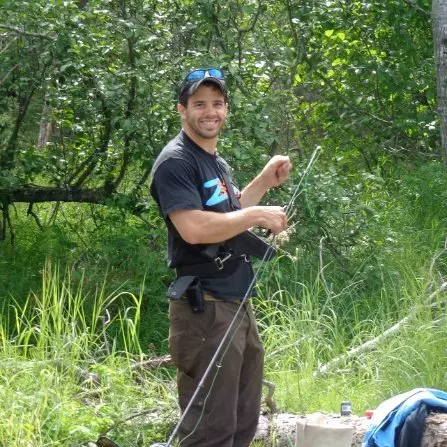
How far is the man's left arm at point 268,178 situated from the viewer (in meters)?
4.53

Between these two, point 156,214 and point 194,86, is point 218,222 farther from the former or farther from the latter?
point 156,214

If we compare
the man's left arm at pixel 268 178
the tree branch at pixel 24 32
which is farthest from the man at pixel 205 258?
the tree branch at pixel 24 32

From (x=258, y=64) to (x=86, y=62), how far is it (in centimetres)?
135

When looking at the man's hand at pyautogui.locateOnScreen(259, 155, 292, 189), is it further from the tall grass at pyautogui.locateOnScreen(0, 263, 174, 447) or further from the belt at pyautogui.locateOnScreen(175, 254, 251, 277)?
the tall grass at pyautogui.locateOnScreen(0, 263, 174, 447)

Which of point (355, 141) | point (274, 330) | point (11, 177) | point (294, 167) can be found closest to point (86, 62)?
point (11, 177)

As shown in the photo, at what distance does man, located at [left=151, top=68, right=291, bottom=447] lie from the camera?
4066 millimetres

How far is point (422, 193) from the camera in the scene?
9.14m

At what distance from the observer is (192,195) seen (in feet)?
13.4

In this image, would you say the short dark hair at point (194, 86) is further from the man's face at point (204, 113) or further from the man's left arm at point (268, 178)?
the man's left arm at point (268, 178)

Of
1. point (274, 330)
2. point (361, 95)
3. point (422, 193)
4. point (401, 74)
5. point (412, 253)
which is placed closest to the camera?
point (274, 330)

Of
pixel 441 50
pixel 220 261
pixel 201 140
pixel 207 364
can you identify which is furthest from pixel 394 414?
pixel 441 50

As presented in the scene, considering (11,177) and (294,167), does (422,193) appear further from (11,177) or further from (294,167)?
(11,177)

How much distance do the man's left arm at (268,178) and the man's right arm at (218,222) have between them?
1.62ft

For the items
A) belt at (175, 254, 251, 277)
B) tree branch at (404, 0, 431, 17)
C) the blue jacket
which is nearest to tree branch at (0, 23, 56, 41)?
tree branch at (404, 0, 431, 17)
